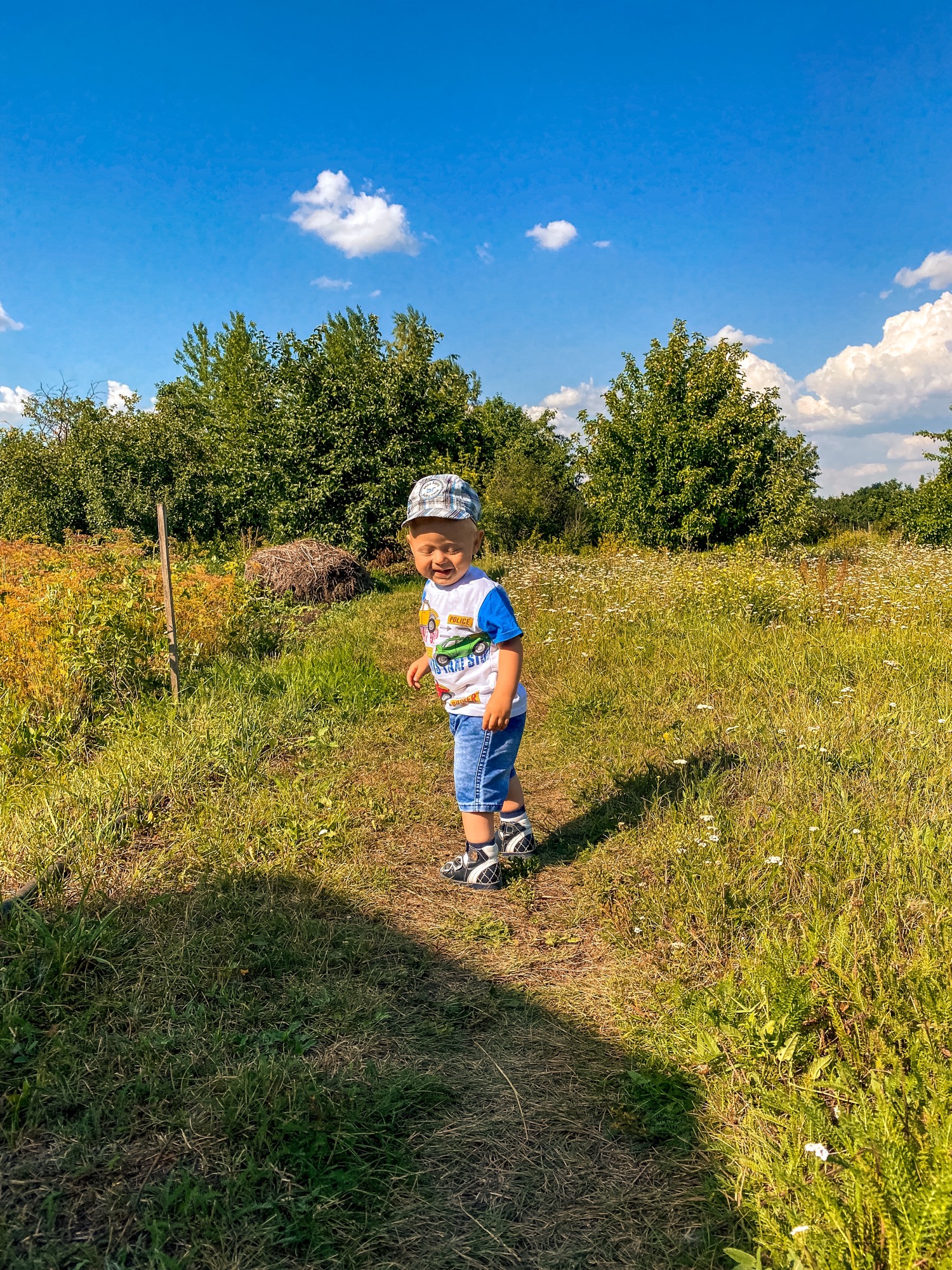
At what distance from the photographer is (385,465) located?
51.7ft

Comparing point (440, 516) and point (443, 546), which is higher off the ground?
point (440, 516)

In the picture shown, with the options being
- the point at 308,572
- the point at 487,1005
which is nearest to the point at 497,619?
the point at 487,1005

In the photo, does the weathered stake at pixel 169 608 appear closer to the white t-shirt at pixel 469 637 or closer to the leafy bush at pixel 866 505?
the white t-shirt at pixel 469 637

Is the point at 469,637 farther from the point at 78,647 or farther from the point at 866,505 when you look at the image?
the point at 866,505

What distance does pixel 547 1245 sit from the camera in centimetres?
163

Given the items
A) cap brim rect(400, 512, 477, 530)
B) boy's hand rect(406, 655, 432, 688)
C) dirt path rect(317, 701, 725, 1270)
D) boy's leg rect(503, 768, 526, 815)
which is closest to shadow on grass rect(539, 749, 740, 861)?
dirt path rect(317, 701, 725, 1270)

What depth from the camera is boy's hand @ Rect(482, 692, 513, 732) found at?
3021 mm

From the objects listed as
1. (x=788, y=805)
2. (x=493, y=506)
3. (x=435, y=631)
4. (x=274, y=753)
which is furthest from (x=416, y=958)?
(x=493, y=506)

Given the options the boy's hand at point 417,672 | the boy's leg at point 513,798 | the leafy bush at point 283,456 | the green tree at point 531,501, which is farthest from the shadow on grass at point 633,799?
the green tree at point 531,501

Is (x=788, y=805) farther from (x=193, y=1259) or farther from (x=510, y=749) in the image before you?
(x=193, y=1259)

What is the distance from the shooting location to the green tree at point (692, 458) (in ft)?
67.9

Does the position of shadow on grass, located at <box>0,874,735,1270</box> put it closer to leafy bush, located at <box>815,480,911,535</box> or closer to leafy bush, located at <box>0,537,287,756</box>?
leafy bush, located at <box>0,537,287,756</box>

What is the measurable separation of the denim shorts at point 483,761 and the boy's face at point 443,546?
2.15ft

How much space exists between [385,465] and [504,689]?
13.5 metres
